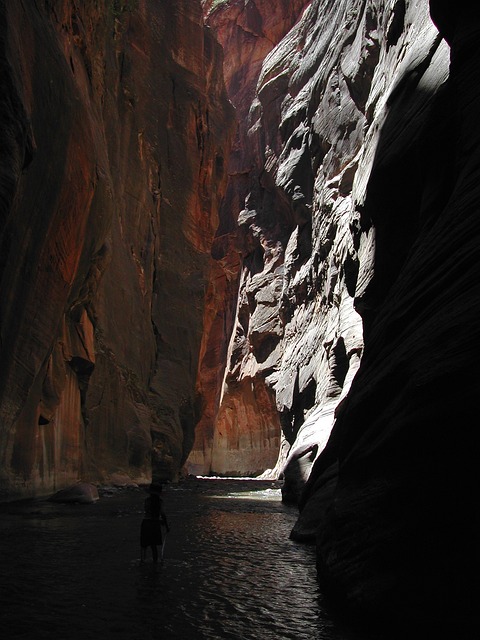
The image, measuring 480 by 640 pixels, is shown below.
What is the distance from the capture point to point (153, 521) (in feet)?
28.9

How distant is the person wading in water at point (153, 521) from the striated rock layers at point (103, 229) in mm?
5997

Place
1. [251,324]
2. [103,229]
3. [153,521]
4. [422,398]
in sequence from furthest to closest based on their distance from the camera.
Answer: [251,324], [103,229], [153,521], [422,398]

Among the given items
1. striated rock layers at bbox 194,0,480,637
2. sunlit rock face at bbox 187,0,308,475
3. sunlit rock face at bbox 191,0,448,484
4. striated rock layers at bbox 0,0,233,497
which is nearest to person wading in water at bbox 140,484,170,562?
striated rock layers at bbox 194,0,480,637

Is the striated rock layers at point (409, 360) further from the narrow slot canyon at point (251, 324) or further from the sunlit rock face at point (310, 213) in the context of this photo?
the sunlit rock face at point (310, 213)

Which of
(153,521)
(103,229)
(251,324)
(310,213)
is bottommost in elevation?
(153,521)

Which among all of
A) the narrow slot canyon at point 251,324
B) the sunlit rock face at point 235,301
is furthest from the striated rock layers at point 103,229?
the sunlit rock face at point 235,301

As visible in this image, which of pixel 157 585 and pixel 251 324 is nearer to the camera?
pixel 157 585

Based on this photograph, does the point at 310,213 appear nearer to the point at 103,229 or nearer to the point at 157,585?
the point at 103,229

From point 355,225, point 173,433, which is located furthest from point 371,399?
point 173,433

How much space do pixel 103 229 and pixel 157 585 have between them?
19.6 m

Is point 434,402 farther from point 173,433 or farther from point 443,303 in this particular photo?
point 173,433

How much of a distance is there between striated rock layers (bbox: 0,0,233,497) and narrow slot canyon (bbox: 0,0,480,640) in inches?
6.1

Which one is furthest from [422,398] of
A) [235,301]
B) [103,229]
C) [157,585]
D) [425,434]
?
[235,301]

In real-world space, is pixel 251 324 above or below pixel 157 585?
above
